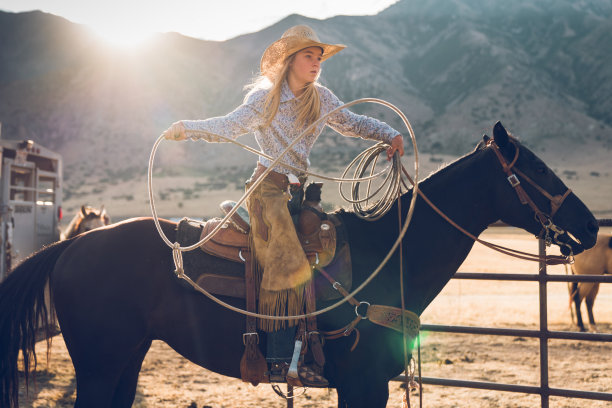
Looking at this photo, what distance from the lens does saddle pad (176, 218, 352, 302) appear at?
2824 mm

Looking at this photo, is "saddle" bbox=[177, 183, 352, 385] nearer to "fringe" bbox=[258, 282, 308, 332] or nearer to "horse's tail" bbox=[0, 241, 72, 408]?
"fringe" bbox=[258, 282, 308, 332]

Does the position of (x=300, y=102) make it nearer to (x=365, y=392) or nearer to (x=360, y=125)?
(x=360, y=125)

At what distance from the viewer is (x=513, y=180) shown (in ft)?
9.23

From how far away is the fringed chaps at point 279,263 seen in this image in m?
2.77

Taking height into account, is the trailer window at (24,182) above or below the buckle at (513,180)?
above

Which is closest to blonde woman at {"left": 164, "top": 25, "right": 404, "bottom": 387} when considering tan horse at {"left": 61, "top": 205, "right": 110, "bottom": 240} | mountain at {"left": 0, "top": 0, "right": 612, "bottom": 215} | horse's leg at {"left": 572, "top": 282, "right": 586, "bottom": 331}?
tan horse at {"left": 61, "top": 205, "right": 110, "bottom": 240}

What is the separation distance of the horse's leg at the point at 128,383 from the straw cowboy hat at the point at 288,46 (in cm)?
183

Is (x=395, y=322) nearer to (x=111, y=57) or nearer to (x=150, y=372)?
(x=150, y=372)

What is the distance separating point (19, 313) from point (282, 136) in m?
1.86

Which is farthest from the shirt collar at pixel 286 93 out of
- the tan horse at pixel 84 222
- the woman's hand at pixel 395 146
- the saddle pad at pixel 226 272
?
the tan horse at pixel 84 222

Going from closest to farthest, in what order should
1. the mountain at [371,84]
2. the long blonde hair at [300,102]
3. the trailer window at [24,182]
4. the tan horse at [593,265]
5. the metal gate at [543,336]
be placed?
the long blonde hair at [300,102], the metal gate at [543,336], the trailer window at [24,182], the tan horse at [593,265], the mountain at [371,84]

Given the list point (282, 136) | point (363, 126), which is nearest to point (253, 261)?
point (282, 136)

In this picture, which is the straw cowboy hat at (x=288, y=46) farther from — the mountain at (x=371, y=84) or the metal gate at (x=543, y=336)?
the mountain at (x=371, y=84)

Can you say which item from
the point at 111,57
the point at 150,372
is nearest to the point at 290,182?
the point at 150,372
